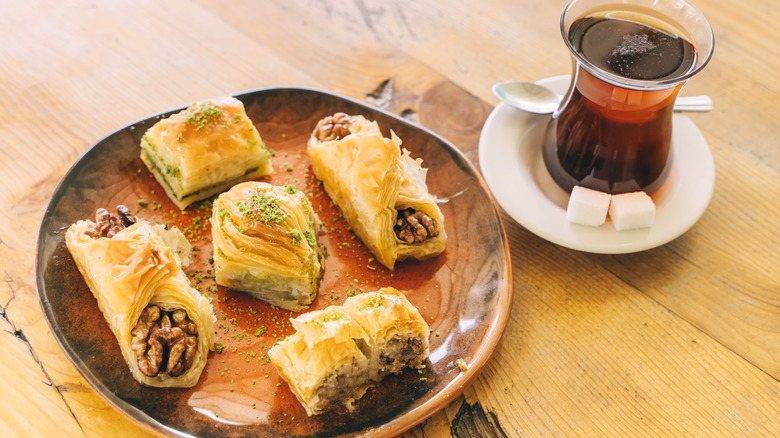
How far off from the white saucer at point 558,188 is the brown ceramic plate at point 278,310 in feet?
0.31

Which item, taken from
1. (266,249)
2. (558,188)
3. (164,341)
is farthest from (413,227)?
(164,341)

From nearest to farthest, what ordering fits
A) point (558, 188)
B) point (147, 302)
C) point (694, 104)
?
point (147, 302), point (558, 188), point (694, 104)

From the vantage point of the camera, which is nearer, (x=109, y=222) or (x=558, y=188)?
(x=109, y=222)

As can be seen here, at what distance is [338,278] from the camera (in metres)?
2.23

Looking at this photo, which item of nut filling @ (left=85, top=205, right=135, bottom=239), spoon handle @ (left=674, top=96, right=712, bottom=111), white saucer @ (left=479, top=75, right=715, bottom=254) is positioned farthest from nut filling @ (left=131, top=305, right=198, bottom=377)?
spoon handle @ (left=674, top=96, right=712, bottom=111)

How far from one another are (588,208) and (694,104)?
88 centimetres

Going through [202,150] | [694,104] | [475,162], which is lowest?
[475,162]

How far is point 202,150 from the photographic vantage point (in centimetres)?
234

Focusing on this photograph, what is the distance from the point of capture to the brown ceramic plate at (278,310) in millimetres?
→ 1854

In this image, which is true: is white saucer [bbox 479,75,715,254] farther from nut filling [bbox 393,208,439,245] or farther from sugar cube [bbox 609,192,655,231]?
nut filling [bbox 393,208,439,245]

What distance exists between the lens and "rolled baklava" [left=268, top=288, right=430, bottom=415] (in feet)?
5.95

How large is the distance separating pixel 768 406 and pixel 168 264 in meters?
1.91

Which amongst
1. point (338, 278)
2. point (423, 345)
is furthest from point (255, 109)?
point (423, 345)

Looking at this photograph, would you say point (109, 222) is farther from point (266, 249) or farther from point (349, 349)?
point (349, 349)
